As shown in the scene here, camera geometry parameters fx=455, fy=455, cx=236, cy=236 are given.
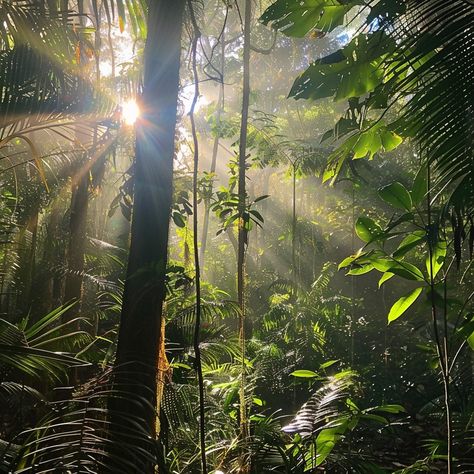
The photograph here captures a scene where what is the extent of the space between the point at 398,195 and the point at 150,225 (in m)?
1.02

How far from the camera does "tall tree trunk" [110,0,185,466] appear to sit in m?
1.35

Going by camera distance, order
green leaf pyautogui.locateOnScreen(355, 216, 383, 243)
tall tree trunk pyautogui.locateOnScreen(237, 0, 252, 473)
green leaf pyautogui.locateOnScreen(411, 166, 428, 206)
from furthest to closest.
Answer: tall tree trunk pyautogui.locateOnScreen(237, 0, 252, 473) < green leaf pyautogui.locateOnScreen(355, 216, 383, 243) < green leaf pyautogui.locateOnScreen(411, 166, 428, 206)

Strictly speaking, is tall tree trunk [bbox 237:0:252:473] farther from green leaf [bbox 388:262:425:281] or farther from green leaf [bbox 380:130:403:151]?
green leaf [bbox 380:130:403:151]

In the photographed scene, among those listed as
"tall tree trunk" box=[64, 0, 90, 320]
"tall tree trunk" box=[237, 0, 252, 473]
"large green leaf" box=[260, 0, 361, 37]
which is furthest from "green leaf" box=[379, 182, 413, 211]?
"tall tree trunk" box=[64, 0, 90, 320]

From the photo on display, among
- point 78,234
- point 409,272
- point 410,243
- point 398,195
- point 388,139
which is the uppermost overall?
point 78,234

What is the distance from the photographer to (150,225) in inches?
57.0

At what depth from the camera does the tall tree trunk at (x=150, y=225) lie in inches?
53.2

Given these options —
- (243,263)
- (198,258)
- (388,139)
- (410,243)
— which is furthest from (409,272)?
(243,263)

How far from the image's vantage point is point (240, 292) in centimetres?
302

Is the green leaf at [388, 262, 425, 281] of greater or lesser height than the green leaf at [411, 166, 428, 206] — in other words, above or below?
below

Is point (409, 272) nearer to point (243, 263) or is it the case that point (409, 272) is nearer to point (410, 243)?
point (410, 243)

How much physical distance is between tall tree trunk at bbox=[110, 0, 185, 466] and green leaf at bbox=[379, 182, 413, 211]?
91 centimetres

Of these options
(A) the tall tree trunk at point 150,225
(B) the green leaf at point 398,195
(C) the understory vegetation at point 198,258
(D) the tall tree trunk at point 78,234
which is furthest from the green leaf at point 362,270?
(D) the tall tree trunk at point 78,234

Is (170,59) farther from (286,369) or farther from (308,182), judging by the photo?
(308,182)
